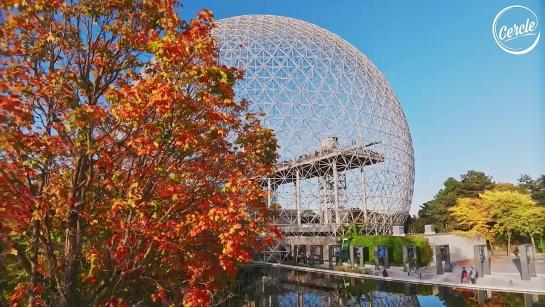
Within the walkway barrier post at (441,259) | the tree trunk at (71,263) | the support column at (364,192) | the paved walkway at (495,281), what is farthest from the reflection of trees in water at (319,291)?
the tree trunk at (71,263)

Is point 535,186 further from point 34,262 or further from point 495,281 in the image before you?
point 34,262

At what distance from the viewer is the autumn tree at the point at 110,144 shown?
5.48 metres

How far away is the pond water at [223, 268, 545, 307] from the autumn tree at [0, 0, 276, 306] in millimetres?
12800

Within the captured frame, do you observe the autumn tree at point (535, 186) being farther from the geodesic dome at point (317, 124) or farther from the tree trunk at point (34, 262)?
the tree trunk at point (34, 262)

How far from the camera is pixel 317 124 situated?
39.2 m

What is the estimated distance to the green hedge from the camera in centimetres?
3806

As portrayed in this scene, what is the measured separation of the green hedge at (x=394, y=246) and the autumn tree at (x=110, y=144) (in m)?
33.7

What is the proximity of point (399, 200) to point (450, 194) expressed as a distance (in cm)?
1682

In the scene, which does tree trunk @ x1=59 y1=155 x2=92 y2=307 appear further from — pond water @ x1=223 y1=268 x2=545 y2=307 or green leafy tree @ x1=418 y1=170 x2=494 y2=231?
green leafy tree @ x1=418 y1=170 x2=494 y2=231

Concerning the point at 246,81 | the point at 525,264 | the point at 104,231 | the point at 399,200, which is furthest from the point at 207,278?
the point at 399,200

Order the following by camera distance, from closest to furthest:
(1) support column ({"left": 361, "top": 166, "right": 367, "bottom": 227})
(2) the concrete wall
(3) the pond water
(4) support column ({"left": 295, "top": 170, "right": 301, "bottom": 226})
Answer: (3) the pond water < (4) support column ({"left": 295, "top": 170, "right": 301, "bottom": 226}) < (2) the concrete wall < (1) support column ({"left": 361, "top": 166, "right": 367, "bottom": 227})

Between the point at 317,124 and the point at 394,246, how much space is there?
13.8m

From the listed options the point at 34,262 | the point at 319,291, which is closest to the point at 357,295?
the point at 319,291

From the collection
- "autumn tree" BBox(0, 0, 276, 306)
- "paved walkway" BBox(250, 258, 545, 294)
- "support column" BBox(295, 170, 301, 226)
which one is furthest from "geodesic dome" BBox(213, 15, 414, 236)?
"autumn tree" BBox(0, 0, 276, 306)
